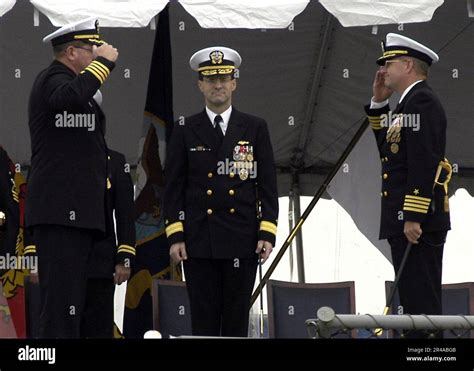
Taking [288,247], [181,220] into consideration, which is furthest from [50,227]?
[288,247]

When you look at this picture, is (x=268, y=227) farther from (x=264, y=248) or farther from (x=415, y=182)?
(x=415, y=182)

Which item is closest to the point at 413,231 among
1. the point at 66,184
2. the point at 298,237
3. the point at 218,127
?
the point at 218,127

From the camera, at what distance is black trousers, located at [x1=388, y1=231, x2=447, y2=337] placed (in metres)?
7.34

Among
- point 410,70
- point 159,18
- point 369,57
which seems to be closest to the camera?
point 410,70

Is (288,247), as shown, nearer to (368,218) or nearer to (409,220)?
(368,218)

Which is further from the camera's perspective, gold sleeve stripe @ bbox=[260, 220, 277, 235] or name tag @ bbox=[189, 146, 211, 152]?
name tag @ bbox=[189, 146, 211, 152]

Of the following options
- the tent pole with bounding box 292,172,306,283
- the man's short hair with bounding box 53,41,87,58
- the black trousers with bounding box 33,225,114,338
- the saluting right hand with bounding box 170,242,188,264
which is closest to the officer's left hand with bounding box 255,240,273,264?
the saluting right hand with bounding box 170,242,188,264

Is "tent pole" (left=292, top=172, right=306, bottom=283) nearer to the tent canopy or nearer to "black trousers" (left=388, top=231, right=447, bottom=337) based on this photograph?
the tent canopy

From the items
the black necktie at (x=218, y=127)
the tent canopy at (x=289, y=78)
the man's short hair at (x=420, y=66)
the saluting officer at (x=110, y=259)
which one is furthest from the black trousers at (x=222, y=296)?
the tent canopy at (x=289, y=78)

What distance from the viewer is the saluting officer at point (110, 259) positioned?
766 cm

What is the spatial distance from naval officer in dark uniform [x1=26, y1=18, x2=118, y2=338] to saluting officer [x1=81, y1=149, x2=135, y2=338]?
29cm

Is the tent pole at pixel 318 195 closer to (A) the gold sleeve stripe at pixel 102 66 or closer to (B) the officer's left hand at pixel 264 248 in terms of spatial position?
(B) the officer's left hand at pixel 264 248

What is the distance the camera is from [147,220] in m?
8.99

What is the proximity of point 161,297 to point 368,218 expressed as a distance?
9.37 feet
